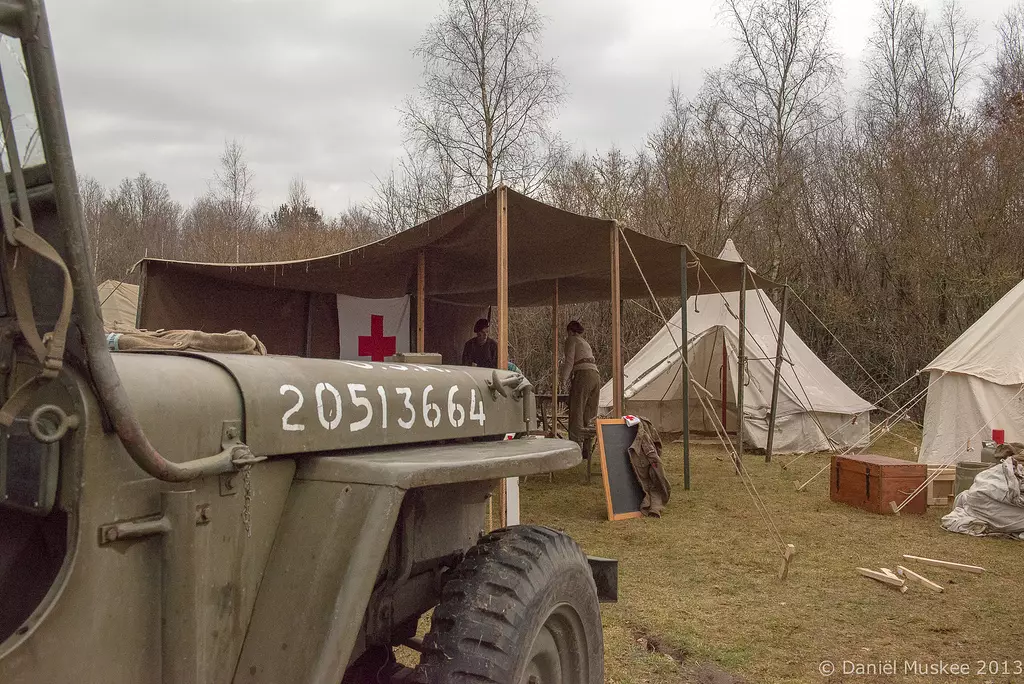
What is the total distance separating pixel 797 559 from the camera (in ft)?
16.8

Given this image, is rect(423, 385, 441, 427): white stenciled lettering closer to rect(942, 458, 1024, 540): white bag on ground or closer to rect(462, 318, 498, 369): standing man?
rect(942, 458, 1024, 540): white bag on ground

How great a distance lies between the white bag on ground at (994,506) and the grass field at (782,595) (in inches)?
8.4

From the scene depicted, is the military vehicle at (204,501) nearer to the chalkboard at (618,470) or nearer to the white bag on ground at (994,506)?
the chalkboard at (618,470)

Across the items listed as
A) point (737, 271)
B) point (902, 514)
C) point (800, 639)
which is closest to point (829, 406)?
point (737, 271)

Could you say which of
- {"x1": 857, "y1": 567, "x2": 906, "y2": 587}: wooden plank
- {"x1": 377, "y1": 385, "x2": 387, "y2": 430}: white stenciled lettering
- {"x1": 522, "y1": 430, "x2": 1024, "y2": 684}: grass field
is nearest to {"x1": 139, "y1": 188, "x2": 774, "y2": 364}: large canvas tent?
{"x1": 522, "y1": 430, "x2": 1024, "y2": 684}: grass field

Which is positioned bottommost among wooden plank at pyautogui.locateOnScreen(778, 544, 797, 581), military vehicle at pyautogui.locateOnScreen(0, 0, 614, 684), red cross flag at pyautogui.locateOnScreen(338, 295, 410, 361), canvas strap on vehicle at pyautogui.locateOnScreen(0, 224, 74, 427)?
wooden plank at pyautogui.locateOnScreen(778, 544, 797, 581)

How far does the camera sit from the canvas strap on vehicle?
1080 mm

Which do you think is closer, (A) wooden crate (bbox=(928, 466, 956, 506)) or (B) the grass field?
(B) the grass field

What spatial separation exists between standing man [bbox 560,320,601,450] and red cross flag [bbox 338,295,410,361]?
2.27 m

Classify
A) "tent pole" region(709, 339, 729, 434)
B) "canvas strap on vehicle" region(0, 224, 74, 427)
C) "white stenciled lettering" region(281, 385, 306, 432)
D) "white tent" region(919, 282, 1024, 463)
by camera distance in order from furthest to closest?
"tent pole" region(709, 339, 729, 434) < "white tent" region(919, 282, 1024, 463) < "white stenciled lettering" region(281, 385, 306, 432) < "canvas strap on vehicle" region(0, 224, 74, 427)

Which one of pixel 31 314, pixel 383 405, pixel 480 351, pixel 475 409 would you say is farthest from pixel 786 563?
pixel 480 351

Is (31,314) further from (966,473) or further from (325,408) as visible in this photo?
(966,473)

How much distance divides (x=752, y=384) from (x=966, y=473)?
4.39 metres

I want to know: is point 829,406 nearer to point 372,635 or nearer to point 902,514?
point 902,514
